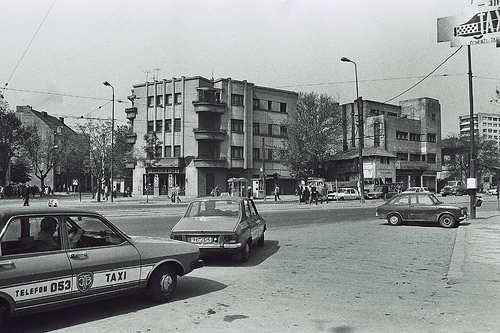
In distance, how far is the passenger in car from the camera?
516 centimetres

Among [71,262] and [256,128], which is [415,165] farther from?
[71,262]

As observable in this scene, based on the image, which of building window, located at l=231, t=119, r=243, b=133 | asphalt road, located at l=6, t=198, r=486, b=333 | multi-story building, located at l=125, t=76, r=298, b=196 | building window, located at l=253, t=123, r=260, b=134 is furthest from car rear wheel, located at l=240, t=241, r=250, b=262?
building window, located at l=253, t=123, r=260, b=134

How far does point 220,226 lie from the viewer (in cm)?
920

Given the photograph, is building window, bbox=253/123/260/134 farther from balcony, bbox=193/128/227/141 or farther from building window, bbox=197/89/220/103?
building window, bbox=197/89/220/103

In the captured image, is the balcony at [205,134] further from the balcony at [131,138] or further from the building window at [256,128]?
the balcony at [131,138]

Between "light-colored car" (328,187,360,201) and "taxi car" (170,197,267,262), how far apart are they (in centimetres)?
3878

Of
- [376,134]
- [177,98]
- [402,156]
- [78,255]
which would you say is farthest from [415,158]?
[78,255]

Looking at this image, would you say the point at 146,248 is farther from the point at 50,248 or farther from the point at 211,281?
the point at 211,281

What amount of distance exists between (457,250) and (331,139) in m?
45.8

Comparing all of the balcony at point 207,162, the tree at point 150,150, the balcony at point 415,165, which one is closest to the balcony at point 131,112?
the tree at point 150,150

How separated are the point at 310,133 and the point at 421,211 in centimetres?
3787

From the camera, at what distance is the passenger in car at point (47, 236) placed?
16.9 feet

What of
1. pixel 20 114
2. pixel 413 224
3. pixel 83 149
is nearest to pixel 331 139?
pixel 83 149

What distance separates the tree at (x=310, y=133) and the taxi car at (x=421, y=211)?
36560mm
